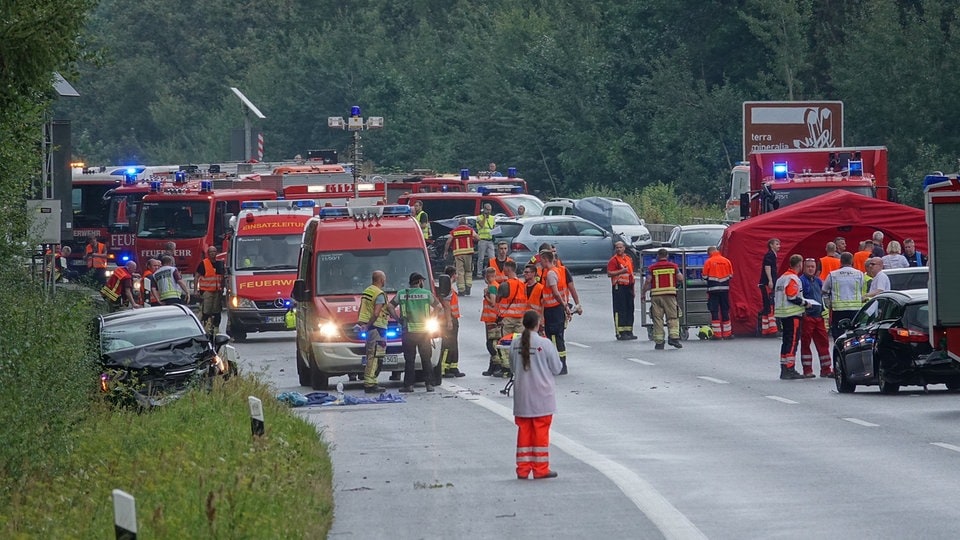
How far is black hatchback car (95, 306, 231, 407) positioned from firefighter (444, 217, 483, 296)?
17.0 m

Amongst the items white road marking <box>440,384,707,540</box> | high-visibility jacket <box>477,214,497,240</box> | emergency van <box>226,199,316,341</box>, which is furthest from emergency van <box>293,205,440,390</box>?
high-visibility jacket <box>477,214,497,240</box>

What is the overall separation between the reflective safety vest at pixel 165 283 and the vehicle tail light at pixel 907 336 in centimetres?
1346

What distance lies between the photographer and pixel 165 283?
30891 mm

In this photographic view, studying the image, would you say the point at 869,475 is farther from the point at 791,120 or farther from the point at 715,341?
the point at 791,120

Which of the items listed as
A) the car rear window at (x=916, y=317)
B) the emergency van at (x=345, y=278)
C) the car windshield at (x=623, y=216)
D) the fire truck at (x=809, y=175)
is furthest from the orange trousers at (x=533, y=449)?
the car windshield at (x=623, y=216)

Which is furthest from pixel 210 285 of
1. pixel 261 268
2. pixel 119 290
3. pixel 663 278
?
pixel 663 278

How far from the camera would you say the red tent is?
31391mm

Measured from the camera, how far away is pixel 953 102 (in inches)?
2142

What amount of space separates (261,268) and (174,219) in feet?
24.3

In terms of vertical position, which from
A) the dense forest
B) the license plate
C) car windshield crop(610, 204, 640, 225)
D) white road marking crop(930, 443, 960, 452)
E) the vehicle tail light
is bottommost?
white road marking crop(930, 443, 960, 452)

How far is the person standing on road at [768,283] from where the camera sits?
2980cm

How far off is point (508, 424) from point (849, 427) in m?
3.67

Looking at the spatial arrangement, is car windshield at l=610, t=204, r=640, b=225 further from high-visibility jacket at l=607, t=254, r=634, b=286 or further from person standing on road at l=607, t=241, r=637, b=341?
high-visibility jacket at l=607, t=254, r=634, b=286

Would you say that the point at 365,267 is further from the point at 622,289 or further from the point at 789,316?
the point at 622,289
